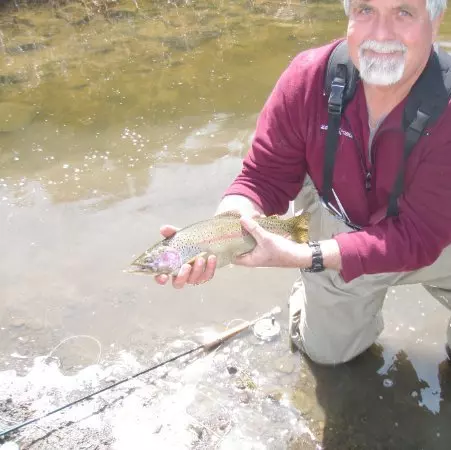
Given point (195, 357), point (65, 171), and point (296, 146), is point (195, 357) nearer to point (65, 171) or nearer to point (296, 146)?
point (296, 146)

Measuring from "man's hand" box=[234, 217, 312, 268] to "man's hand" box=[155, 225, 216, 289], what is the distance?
0.76 feet

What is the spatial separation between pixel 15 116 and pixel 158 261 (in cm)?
629

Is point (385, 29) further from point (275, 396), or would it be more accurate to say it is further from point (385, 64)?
point (275, 396)

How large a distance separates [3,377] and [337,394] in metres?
2.56

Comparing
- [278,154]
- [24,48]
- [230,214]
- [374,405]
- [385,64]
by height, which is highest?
[385,64]

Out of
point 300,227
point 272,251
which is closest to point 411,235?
point 300,227

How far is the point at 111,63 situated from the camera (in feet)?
33.2

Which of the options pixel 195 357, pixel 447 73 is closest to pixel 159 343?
pixel 195 357

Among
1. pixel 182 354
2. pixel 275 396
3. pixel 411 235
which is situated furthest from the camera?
pixel 182 354

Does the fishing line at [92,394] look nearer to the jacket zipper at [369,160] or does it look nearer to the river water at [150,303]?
the river water at [150,303]

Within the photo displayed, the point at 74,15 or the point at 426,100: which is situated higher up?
the point at 426,100

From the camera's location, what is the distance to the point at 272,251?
313 cm

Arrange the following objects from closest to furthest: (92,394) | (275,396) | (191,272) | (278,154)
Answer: (191,272), (278,154), (92,394), (275,396)

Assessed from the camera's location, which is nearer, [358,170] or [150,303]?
[358,170]
